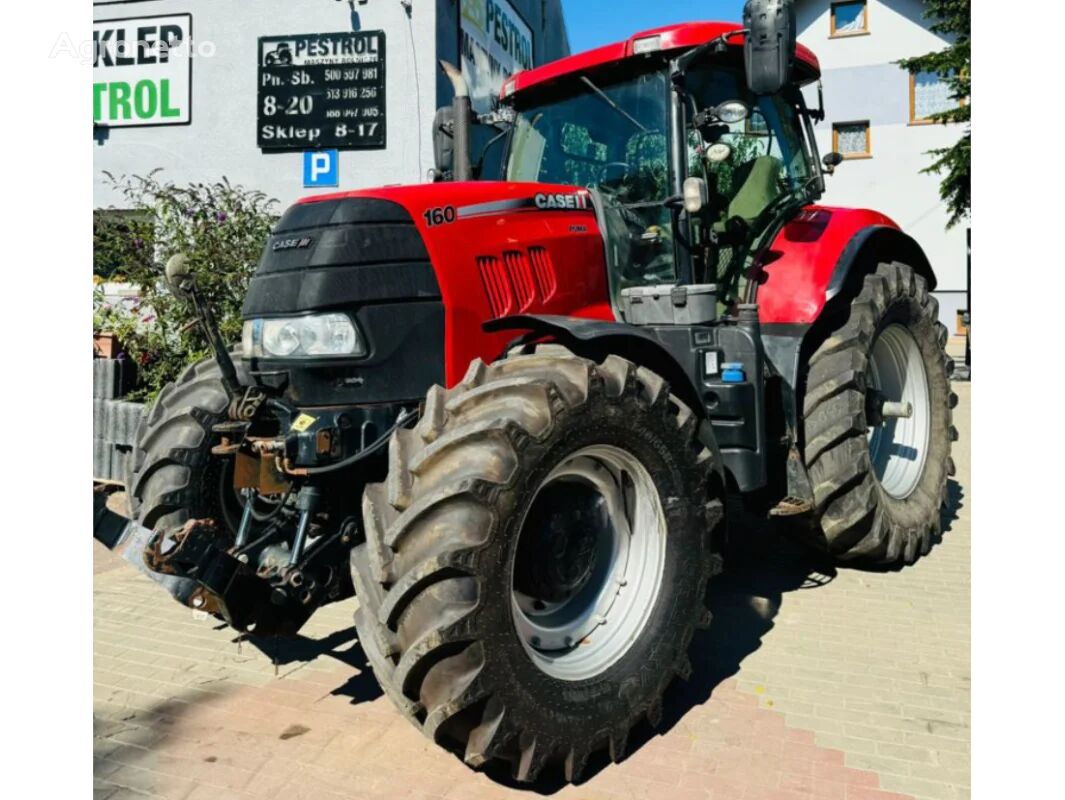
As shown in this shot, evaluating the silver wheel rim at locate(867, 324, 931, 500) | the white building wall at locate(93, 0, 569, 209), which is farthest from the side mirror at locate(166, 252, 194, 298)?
the white building wall at locate(93, 0, 569, 209)

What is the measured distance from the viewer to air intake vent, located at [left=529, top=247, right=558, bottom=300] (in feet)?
11.9

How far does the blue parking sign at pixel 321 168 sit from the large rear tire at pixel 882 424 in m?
5.89

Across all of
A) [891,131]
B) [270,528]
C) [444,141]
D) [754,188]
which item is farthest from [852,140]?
[270,528]

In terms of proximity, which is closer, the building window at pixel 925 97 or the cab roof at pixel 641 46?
the cab roof at pixel 641 46

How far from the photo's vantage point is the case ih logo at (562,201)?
3700mm

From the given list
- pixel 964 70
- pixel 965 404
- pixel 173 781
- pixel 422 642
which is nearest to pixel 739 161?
pixel 422 642

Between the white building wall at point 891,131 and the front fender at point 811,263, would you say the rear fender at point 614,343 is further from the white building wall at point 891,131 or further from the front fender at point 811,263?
the white building wall at point 891,131

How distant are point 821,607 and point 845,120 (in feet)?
66.9

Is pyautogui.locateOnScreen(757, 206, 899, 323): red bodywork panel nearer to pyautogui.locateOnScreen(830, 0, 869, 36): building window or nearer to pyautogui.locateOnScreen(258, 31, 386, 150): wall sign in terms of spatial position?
pyautogui.locateOnScreen(258, 31, 386, 150): wall sign

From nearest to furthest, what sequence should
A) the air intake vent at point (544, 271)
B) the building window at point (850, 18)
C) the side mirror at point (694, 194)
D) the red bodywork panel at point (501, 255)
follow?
1. the red bodywork panel at point (501, 255)
2. the air intake vent at point (544, 271)
3. the side mirror at point (694, 194)
4. the building window at point (850, 18)

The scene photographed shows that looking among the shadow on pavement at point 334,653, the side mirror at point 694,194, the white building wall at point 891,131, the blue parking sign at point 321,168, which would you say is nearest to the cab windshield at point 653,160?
the side mirror at point 694,194

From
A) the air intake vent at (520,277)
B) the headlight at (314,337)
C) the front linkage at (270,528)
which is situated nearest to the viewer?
the front linkage at (270,528)

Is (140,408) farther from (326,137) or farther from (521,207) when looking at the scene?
(521,207)

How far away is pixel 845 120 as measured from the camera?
2202 cm
